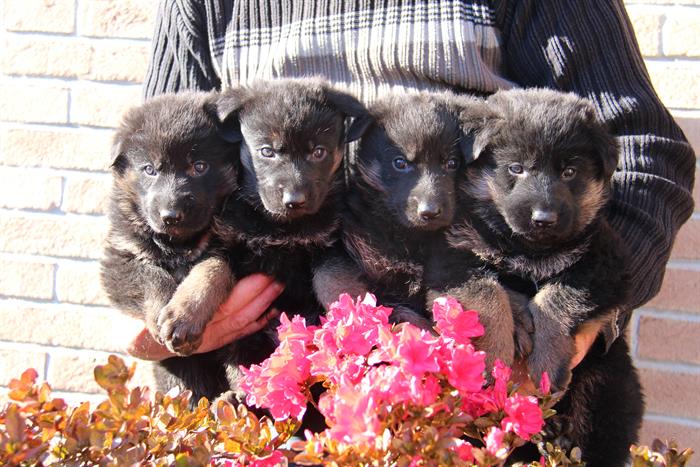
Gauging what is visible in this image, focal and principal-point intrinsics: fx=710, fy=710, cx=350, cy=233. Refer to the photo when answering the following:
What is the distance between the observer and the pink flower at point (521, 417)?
1404 millimetres

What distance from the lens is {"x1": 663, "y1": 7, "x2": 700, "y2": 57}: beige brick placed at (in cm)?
300

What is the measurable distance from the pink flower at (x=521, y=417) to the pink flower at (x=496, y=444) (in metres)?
0.07

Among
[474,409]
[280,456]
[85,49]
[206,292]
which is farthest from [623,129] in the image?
[85,49]

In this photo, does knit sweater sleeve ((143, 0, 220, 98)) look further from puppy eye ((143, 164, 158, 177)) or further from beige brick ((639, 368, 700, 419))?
beige brick ((639, 368, 700, 419))

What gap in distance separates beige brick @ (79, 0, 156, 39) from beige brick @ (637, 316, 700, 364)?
104 inches

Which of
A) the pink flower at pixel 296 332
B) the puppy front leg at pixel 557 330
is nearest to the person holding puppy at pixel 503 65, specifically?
the puppy front leg at pixel 557 330

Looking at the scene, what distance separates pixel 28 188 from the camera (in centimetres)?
344

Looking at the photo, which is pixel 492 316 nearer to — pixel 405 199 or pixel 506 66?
pixel 405 199

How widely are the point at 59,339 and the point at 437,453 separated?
2743 millimetres

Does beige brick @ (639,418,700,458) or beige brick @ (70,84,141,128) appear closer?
beige brick @ (639,418,700,458)

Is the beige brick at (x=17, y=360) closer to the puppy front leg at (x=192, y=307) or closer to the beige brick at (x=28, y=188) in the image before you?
the beige brick at (x=28, y=188)

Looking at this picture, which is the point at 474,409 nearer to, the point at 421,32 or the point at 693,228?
the point at 421,32

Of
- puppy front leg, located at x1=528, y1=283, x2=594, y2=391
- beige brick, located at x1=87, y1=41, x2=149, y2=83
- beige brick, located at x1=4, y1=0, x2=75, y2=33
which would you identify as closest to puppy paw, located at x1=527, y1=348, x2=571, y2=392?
puppy front leg, located at x1=528, y1=283, x2=594, y2=391

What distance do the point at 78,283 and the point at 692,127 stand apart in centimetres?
290
